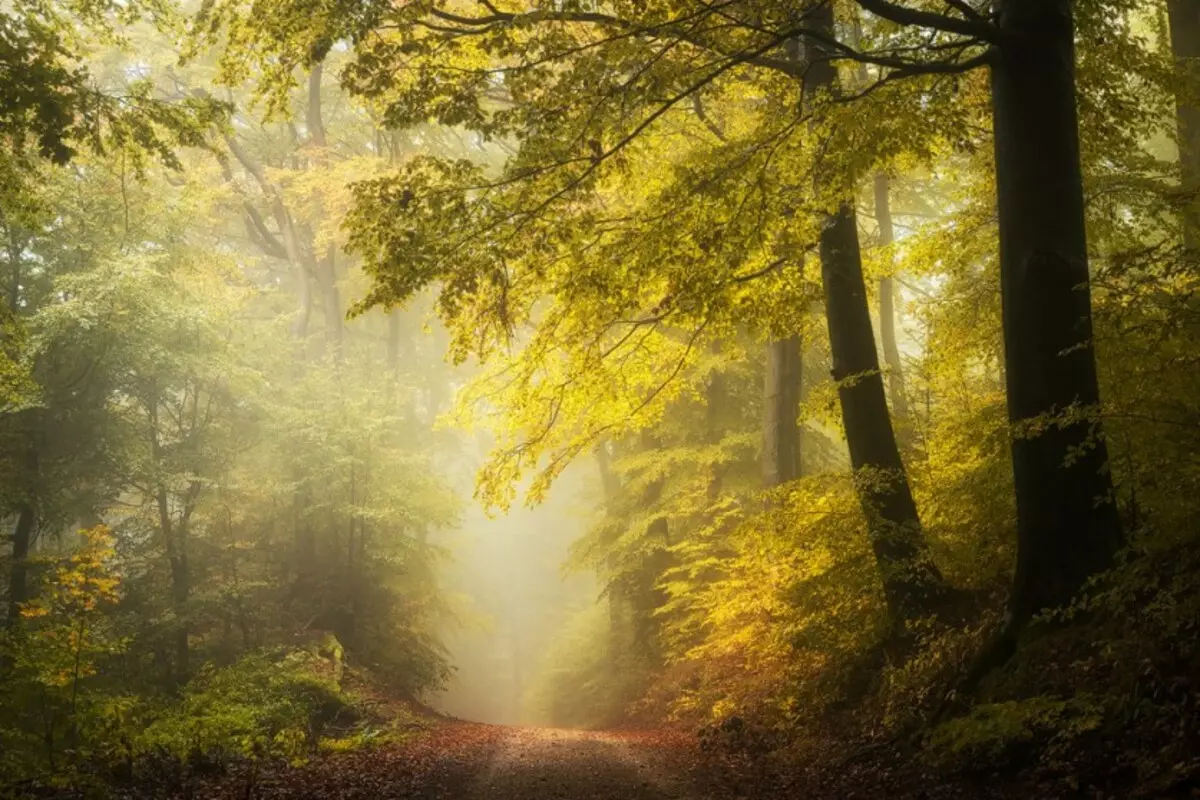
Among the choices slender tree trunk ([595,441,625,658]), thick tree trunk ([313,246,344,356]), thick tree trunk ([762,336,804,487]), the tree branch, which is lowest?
slender tree trunk ([595,441,625,658])

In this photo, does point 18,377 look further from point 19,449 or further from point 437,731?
point 437,731

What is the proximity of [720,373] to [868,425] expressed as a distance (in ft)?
26.7

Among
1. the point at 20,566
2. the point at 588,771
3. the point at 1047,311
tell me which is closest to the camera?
the point at 1047,311

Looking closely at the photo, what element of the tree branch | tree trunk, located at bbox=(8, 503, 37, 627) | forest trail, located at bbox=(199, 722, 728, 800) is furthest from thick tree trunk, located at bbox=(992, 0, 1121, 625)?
tree trunk, located at bbox=(8, 503, 37, 627)

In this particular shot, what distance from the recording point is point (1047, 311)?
5.79 meters

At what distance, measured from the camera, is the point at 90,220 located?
13555 millimetres

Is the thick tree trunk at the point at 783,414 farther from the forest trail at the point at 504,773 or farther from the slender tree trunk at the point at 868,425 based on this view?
the forest trail at the point at 504,773

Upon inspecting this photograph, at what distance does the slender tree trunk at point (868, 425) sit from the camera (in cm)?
739

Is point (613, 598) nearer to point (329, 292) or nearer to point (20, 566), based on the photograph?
point (329, 292)

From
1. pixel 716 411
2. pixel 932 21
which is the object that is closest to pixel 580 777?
pixel 932 21

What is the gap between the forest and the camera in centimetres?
562

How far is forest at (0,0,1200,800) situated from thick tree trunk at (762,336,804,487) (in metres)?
0.07

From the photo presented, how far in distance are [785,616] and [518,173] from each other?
19.3 ft

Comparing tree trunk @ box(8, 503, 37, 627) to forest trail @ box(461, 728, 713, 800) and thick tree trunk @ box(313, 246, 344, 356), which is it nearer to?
forest trail @ box(461, 728, 713, 800)
